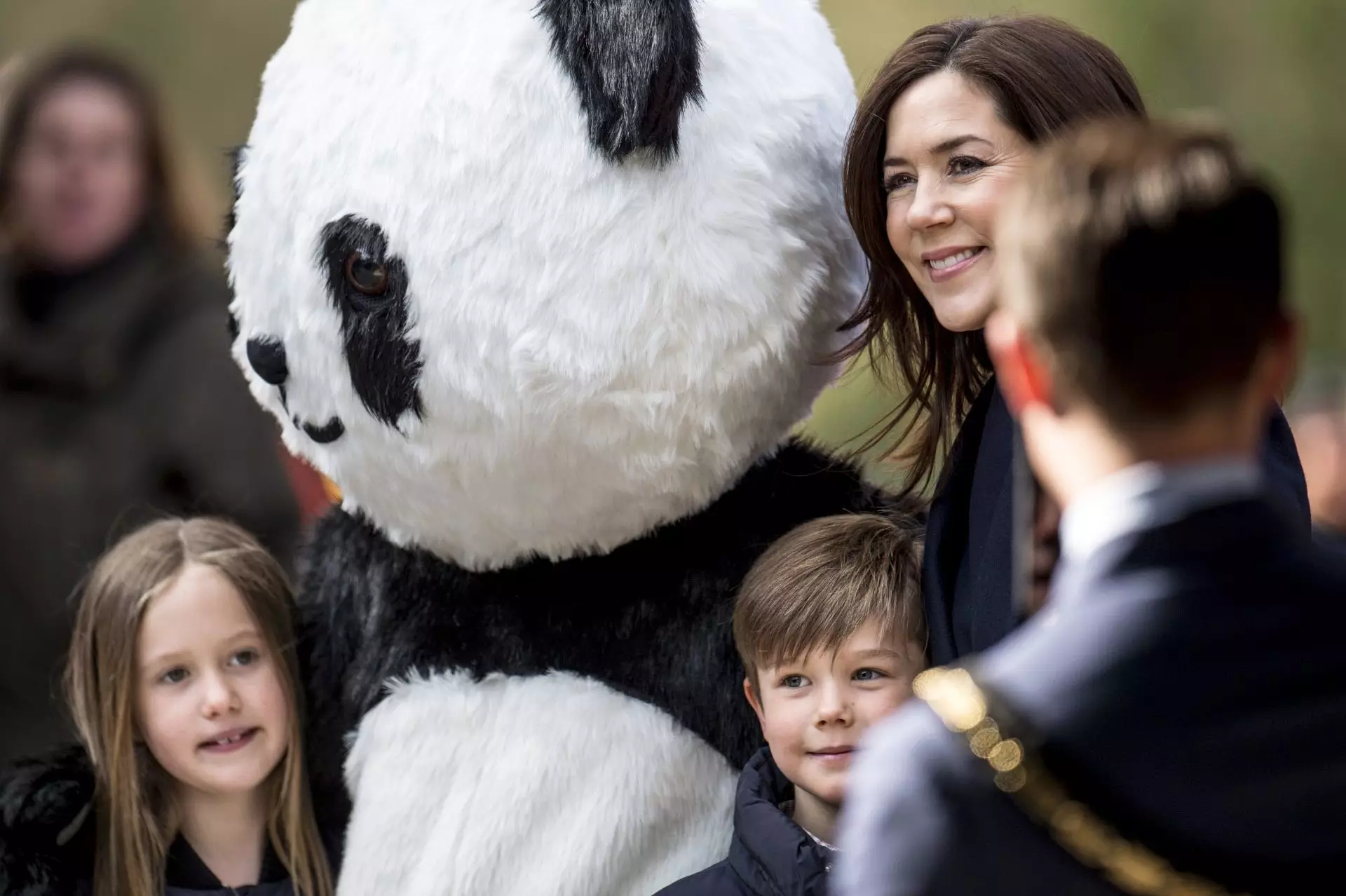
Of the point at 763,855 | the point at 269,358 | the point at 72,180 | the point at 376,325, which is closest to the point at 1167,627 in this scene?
the point at 763,855

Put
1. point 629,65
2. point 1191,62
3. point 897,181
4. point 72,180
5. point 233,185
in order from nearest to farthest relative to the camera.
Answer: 1. point 629,65
2. point 897,181
3. point 233,185
4. point 72,180
5. point 1191,62

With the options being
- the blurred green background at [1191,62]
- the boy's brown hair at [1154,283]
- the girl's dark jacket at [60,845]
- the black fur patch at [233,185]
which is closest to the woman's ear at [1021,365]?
the boy's brown hair at [1154,283]

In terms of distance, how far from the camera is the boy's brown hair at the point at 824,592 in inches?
62.1

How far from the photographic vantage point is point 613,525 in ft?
5.52

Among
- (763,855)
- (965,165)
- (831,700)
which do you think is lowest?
(763,855)

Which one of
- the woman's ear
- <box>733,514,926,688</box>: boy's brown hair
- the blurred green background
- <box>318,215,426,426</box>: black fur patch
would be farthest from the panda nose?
the blurred green background

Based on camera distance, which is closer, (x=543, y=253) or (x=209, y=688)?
(x=543, y=253)

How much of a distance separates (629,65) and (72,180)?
1582mm

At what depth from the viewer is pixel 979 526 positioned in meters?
1.53

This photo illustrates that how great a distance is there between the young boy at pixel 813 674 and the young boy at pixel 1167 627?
57cm

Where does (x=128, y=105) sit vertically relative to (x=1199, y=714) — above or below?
above

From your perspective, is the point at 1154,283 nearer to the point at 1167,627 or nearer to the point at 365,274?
the point at 1167,627

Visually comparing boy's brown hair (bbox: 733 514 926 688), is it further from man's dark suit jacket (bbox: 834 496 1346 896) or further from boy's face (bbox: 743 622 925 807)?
man's dark suit jacket (bbox: 834 496 1346 896)

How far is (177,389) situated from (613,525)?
126cm
